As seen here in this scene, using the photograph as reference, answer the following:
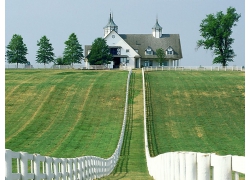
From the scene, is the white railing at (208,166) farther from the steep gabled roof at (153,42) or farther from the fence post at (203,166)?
the steep gabled roof at (153,42)

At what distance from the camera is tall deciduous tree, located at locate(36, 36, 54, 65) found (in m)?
129

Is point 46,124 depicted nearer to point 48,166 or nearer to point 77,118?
point 77,118

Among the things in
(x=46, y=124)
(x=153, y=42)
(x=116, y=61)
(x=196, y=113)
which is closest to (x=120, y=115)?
(x=196, y=113)

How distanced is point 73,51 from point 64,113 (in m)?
74.4

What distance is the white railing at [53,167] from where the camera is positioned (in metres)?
7.45

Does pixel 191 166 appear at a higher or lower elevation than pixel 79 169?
higher

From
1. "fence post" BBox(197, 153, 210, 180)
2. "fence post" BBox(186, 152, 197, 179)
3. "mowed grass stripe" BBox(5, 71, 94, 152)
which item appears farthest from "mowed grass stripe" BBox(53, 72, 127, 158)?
"fence post" BBox(197, 153, 210, 180)

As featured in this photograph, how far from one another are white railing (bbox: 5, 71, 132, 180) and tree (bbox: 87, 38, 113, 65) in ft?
288

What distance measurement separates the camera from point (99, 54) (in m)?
111

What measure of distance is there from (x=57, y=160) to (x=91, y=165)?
664cm

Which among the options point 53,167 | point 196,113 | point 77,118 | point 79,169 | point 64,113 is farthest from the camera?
point 64,113

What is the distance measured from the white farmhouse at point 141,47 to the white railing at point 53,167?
98778mm

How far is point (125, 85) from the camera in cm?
6700

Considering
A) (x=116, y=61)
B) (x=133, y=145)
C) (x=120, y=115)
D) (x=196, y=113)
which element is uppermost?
(x=116, y=61)
